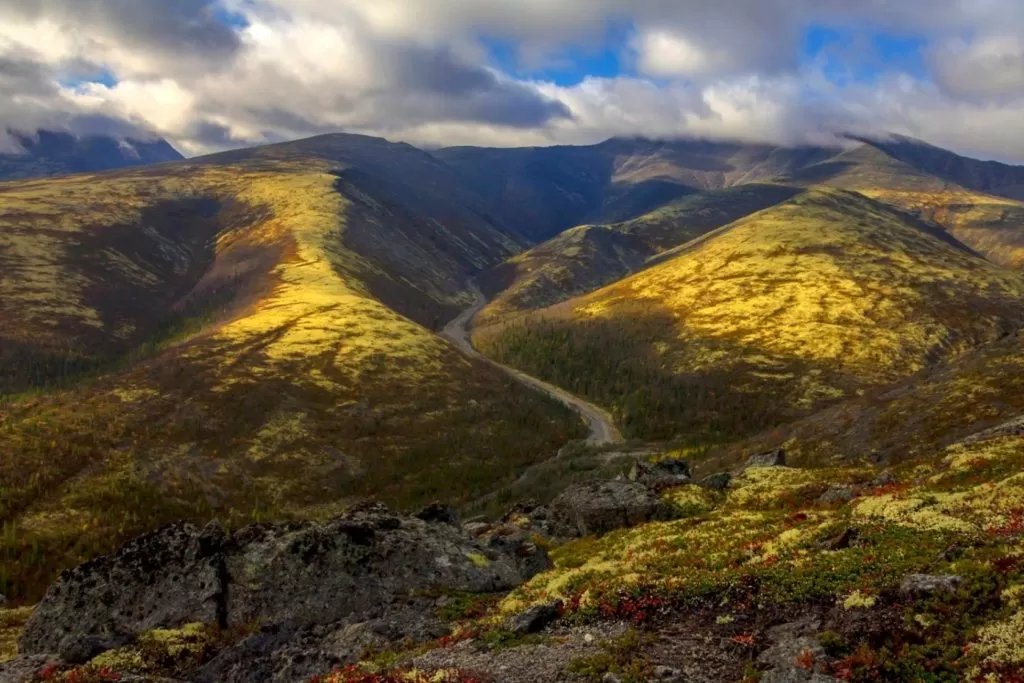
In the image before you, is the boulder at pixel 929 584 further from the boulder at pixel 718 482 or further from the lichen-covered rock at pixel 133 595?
the boulder at pixel 718 482

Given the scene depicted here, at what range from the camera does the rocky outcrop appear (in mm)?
37781

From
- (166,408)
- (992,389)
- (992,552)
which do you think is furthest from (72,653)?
(166,408)

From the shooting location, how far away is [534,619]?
1105 inches

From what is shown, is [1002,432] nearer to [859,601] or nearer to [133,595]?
[859,601]

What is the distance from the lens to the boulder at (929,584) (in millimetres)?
21922

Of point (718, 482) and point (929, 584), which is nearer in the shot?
point (929, 584)

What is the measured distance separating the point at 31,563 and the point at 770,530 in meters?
142

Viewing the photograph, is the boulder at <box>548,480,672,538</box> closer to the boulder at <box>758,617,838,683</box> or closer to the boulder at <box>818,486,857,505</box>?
the boulder at <box>818,486,857,505</box>

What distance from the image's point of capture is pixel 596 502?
5769cm

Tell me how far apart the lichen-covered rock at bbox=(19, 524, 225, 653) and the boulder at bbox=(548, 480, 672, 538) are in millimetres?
31696

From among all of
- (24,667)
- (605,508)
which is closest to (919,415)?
(605,508)

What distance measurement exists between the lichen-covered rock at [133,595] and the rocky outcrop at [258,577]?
2.5 inches

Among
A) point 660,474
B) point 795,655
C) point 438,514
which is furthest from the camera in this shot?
point 660,474

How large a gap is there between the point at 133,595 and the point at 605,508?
37658mm
